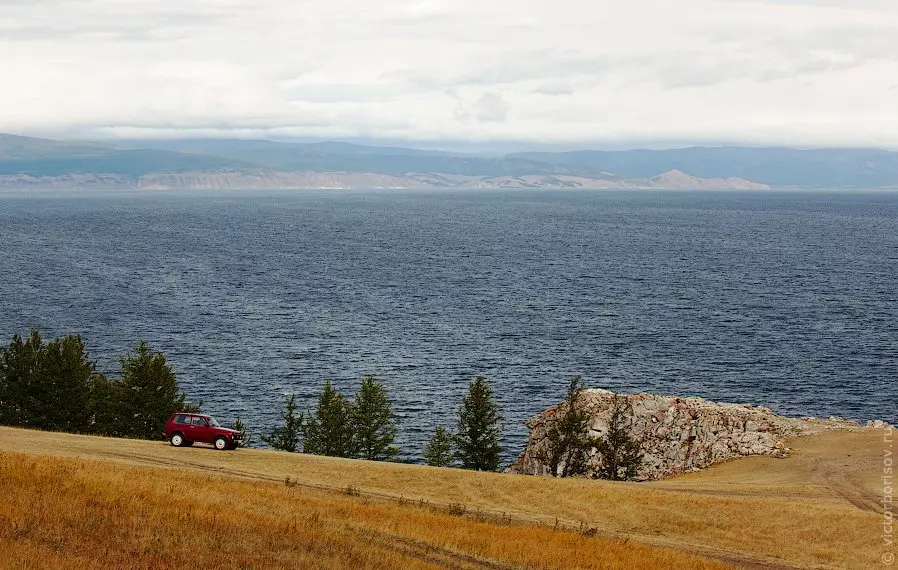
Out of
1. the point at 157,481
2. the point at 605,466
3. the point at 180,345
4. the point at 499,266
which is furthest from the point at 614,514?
the point at 499,266

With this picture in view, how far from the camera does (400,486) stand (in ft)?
138

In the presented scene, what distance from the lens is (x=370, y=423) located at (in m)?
71.0

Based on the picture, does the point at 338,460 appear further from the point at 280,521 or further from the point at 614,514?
the point at 280,521

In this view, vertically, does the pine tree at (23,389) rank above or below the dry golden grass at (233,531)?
below

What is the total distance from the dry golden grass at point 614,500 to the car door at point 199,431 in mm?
740

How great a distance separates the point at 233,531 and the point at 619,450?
141 feet

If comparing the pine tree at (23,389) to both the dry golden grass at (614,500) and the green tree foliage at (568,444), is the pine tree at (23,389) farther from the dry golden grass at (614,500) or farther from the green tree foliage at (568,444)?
the green tree foliage at (568,444)

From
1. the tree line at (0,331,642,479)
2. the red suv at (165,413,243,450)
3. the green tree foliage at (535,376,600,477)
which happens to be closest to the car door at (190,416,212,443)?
the red suv at (165,413,243,450)

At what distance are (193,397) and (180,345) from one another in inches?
879

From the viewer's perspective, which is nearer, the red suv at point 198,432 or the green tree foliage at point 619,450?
the red suv at point 198,432

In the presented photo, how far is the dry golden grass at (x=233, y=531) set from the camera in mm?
23766

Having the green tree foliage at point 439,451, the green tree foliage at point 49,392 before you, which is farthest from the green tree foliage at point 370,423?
the green tree foliage at point 49,392

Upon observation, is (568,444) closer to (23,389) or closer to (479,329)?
(23,389)

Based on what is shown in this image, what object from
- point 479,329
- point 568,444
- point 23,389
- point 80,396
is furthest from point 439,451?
point 479,329
